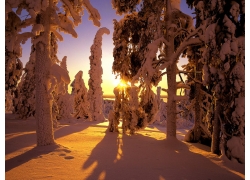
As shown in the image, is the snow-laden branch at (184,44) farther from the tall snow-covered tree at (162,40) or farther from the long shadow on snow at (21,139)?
the long shadow on snow at (21,139)

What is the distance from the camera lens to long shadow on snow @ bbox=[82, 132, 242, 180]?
4848 mm

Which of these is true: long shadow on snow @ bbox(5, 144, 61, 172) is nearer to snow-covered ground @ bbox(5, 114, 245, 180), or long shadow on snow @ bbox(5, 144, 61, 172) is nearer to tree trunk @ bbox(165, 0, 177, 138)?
snow-covered ground @ bbox(5, 114, 245, 180)

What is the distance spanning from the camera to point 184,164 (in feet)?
19.4

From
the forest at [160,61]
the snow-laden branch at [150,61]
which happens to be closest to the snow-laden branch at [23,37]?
the forest at [160,61]

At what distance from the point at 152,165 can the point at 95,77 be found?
21475 mm

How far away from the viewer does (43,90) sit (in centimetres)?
738

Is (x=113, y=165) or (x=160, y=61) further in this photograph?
(x=160, y=61)

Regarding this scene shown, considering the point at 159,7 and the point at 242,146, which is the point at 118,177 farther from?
the point at 159,7

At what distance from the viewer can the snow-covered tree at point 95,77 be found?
84.3 feet

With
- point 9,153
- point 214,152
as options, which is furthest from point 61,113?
point 214,152

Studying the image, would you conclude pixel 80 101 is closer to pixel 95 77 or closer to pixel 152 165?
pixel 95 77

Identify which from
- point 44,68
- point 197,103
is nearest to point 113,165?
point 44,68

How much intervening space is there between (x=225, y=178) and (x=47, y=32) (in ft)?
26.6

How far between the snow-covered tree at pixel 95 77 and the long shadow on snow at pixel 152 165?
1854 cm
